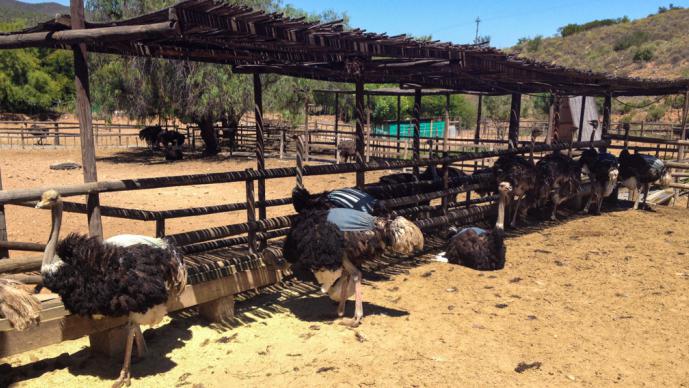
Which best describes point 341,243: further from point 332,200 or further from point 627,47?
point 627,47

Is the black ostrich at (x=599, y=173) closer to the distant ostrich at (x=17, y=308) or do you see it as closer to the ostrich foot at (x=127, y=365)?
the ostrich foot at (x=127, y=365)

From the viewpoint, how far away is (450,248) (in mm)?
7254

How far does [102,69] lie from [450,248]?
17.1 m

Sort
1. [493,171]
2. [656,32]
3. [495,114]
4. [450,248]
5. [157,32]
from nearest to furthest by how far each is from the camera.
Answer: [157,32] < [450,248] < [493,171] < [495,114] < [656,32]

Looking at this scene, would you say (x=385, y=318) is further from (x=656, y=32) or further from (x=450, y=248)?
(x=656, y=32)

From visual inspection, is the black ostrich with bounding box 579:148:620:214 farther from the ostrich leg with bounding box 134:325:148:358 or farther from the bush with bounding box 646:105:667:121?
the bush with bounding box 646:105:667:121

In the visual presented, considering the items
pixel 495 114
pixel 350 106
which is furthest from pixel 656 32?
pixel 350 106

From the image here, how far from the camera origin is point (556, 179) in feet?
31.3

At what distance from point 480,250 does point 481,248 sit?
0.03m

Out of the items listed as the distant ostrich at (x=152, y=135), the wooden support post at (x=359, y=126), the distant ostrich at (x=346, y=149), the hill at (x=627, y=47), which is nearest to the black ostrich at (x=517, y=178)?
the wooden support post at (x=359, y=126)

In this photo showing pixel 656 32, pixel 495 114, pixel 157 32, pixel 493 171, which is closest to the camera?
pixel 157 32

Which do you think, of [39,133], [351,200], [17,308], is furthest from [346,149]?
[17,308]

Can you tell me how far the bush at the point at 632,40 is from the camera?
1969 inches

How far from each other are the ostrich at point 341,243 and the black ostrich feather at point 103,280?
1.42m
